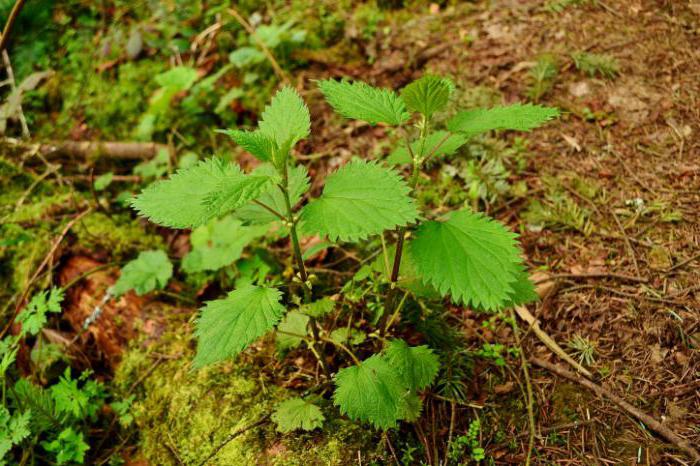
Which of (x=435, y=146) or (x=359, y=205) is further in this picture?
(x=435, y=146)

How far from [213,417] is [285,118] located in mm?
1322

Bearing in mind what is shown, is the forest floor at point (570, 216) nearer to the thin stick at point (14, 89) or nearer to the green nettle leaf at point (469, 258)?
the thin stick at point (14, 89)

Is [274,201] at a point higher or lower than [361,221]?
lower

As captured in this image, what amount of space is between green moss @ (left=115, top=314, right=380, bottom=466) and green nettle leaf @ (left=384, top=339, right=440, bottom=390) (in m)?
0.32

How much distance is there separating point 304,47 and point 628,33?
2445mm

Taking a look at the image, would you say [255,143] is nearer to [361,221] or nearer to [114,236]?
[361,221]

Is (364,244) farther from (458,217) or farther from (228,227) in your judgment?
(458,217)

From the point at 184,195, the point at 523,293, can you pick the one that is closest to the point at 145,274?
the point at 184,195

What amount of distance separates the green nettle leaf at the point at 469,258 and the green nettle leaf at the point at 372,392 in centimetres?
43

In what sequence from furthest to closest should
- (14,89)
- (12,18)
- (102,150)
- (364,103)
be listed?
(14,89), (102,150), (12,18), (364,103)

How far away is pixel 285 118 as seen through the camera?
5.27ft

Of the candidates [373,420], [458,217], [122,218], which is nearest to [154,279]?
[122,218]

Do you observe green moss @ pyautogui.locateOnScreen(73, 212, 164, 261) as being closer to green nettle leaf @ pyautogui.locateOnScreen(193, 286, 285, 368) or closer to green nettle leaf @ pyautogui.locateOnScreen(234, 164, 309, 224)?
green nettle leaf @ pyautogui.locateOnScreen(234, 164, 309, 224)

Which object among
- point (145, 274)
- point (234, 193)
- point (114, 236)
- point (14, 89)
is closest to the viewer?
point (234, 193)
